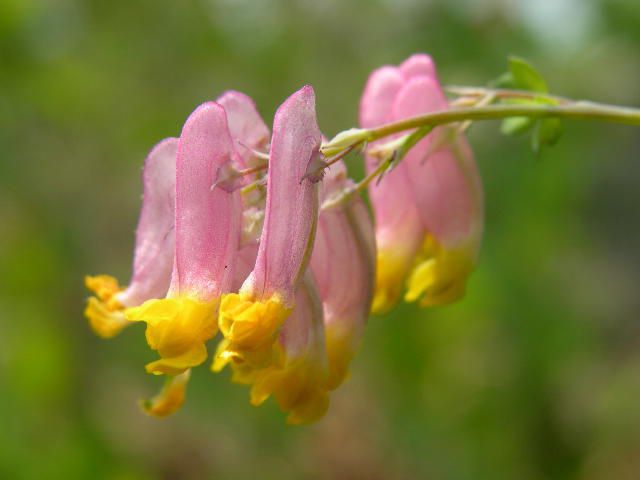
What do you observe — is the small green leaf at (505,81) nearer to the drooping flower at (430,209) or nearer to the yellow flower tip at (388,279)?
the drooping flower at (430,209)

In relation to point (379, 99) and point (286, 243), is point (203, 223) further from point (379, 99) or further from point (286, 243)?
point (379, 99)

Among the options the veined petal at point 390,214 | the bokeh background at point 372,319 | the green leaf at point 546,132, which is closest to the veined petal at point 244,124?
the veined petal at point 390,214

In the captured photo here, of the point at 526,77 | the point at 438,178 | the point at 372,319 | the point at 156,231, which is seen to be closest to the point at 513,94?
the point at 526,77

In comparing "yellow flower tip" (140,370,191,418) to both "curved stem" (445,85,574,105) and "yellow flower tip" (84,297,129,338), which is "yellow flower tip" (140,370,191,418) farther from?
"curved stem" (445,85,574,105)

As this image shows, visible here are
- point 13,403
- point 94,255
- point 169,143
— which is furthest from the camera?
point 94,255

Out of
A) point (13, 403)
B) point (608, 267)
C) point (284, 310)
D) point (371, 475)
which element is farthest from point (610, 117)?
point (608, 267)

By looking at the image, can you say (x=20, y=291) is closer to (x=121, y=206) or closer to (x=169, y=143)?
(x=121, y=206)
